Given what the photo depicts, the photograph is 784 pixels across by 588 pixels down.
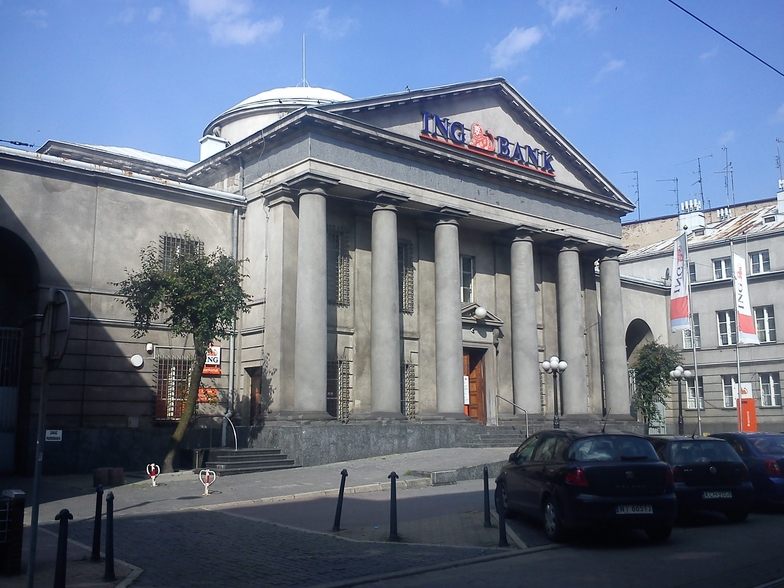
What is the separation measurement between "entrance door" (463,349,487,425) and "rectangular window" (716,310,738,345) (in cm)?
1933

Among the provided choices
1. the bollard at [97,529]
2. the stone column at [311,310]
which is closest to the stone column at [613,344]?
the stone column at [311,310]

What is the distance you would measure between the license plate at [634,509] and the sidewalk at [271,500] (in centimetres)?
163

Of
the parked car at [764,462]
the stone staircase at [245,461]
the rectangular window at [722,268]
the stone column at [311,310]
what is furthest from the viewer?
the rectangular window at [722,268]

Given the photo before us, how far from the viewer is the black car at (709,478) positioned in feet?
42.8

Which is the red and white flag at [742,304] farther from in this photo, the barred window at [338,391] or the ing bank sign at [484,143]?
the barred window at [338,391]

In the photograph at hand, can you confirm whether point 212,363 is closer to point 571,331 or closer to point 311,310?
point 311,310

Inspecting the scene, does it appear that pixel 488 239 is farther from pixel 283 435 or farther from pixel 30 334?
pixel 30 334

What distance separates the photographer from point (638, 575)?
916 centimetres

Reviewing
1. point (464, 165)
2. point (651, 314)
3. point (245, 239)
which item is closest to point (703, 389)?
point (651, 314)

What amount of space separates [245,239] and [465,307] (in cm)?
962

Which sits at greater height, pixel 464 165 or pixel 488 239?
pixel 464 165

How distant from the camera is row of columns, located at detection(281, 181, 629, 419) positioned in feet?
82.5

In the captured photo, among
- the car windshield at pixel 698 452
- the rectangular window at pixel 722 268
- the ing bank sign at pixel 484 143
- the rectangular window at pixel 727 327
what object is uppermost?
the ing bank sign at pixel 484 143

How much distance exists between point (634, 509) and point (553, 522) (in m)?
1.18
